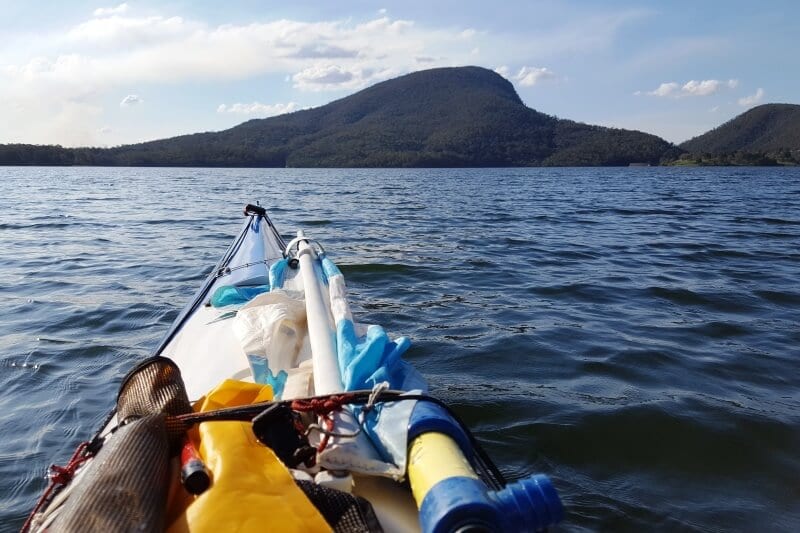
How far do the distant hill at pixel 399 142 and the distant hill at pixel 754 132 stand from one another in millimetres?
35884

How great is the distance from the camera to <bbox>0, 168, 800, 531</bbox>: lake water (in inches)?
132

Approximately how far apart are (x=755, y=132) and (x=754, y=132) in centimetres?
39

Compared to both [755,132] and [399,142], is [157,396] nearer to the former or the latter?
[399,142]

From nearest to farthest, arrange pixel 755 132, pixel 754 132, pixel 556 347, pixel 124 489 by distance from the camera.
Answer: pixel 124 489
pixel 556 347
pixel 755 132
pixel 754 132

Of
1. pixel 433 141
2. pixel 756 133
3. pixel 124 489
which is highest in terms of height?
pixel 756 133

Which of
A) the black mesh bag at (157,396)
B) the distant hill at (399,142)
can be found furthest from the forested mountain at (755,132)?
the black mesh bag at (157,396)

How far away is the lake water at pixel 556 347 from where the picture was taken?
11.0ft

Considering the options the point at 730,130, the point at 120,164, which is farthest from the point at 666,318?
the point at 730,130

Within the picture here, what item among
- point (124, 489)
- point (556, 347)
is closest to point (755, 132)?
point (556, 347)

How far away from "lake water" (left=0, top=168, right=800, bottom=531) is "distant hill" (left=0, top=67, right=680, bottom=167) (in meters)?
90.7

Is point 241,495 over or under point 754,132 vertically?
under

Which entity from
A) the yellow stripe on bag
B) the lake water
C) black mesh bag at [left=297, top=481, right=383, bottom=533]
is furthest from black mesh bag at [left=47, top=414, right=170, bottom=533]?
the lake water

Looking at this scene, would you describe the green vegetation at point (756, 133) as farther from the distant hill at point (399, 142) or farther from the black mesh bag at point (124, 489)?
the black mesh bag at point (124, 489)

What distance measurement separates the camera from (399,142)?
134250 mm
